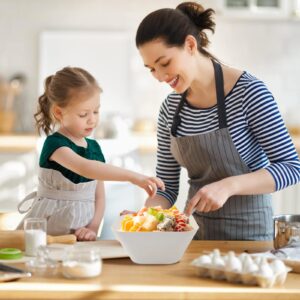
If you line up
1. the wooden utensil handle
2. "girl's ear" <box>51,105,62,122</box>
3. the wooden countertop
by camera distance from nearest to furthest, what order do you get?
the wooden countertop → the wooden utensil handle → "girl's ear" <box>51,105,62,122</box>

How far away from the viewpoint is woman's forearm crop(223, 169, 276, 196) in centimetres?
217

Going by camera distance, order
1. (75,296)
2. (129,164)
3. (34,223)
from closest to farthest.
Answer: (75,296), (34,223), (129,164)

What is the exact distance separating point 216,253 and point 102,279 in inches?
11.4

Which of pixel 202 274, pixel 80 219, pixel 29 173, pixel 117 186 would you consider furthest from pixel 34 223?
pixel 29 173

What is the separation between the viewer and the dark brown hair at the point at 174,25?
2342 millimetres

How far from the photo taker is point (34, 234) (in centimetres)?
210

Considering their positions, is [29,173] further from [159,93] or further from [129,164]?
[159,93]

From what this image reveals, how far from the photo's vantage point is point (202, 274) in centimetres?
188

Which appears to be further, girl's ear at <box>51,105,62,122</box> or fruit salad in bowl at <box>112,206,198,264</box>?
girl's ear at <box>51,105,62,122</box>

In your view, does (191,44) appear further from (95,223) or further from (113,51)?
(113,51)

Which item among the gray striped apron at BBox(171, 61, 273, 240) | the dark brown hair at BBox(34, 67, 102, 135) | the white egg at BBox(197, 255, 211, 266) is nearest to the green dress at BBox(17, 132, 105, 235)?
the dark brown hair at BBox(34, 67, 102, 135)

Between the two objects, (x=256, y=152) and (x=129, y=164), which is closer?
(x=256, y=152)

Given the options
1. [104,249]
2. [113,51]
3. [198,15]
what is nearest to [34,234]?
[104,249]

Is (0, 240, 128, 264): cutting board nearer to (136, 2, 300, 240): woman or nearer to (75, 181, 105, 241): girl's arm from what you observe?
(75, 181, 105, 241): girl's arm
